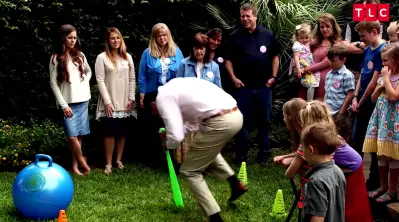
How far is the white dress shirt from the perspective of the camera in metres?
5.11

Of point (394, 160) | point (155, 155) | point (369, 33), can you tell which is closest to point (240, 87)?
point (155, 155)

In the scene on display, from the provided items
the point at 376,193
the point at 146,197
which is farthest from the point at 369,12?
the point at 146,197

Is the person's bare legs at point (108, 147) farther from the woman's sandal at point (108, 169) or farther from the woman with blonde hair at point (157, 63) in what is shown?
the woman with blonde hair at point (157, 63)

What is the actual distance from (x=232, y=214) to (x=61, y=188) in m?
1.60

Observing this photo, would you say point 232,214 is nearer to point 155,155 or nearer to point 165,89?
point 165,89

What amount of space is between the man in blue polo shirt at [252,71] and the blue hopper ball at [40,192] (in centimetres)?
304

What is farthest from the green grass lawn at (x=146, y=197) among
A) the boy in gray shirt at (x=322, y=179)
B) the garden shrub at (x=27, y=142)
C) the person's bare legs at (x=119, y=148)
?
the boy in gray shirt at (x=322, y=179)

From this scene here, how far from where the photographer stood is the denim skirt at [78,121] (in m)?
7.53

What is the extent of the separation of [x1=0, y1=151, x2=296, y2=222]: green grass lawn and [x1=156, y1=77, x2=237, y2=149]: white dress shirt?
100 centimetres

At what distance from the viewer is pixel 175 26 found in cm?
1008

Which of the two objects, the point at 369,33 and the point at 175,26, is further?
the point at 175,26

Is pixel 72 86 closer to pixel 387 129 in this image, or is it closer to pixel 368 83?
pixel 368 83

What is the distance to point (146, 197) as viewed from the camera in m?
6.52

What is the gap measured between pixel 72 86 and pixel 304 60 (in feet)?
9.52
